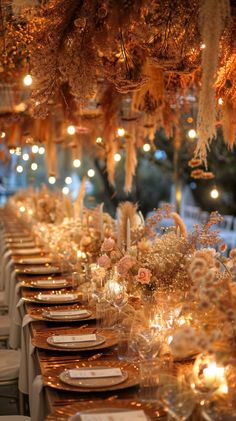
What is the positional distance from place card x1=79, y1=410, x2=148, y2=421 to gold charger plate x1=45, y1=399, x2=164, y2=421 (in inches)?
1.0

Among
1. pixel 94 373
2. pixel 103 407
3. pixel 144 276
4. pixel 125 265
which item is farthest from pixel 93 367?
pixel 125 265

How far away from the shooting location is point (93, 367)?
8.95 ft

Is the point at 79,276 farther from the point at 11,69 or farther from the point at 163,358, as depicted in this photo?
the point at 11,69

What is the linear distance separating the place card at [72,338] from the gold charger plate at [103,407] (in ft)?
2.31

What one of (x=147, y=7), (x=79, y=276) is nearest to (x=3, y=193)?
(x=79, y=276)

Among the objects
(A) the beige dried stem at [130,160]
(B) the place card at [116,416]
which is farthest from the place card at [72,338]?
(A) the beige dried stem at [130,160]

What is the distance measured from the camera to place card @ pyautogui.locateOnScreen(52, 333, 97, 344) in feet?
10.2

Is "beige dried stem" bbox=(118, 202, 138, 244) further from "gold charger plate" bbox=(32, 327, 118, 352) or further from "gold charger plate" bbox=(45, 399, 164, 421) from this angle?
"gold charger plate" bbox=(45, 399, 164, 421)

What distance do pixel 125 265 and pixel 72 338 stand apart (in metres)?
0.56

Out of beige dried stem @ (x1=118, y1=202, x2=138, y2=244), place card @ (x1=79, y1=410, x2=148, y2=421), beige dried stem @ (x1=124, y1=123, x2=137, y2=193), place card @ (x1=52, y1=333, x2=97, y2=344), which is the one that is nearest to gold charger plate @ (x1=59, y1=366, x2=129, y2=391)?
place card @ (x1=79, y1=410, x2=148, y2=421)

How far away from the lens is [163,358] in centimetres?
273

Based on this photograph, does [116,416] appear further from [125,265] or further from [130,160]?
[130,160]

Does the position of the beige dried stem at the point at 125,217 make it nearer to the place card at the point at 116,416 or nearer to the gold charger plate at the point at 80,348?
the gold charger plate at the point at 80,348

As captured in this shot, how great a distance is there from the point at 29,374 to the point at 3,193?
1836 cm
